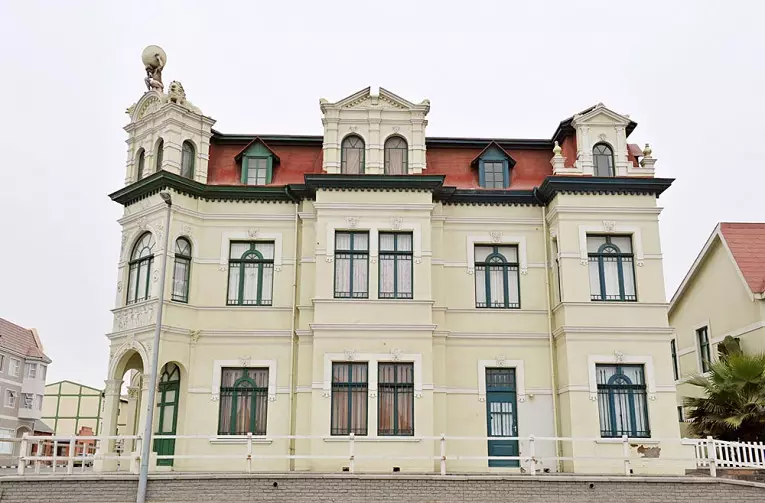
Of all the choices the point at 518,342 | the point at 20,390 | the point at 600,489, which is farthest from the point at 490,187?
the point at 20,390

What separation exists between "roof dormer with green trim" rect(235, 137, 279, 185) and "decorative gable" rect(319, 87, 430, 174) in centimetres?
186

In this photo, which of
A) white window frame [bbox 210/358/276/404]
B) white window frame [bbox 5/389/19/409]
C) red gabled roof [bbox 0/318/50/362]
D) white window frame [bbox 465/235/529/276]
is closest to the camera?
white window frame [bbox 210/358/276/404]

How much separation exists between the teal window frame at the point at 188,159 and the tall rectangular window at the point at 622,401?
1301 centimetres

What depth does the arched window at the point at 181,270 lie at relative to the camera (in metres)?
21.4

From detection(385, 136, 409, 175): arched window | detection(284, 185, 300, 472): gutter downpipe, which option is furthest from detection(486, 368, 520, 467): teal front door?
detection(385, 136, 409, 175): arched window

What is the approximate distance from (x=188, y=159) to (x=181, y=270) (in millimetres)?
3432

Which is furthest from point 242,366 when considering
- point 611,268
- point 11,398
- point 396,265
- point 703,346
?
point 11,398

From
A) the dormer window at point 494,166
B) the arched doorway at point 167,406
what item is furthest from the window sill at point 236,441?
the dormer window at point 494,166

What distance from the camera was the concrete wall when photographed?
17.0 meters

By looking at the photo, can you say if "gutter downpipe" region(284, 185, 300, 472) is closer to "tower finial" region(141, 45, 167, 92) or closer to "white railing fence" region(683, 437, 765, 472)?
"tower finial" region(141, 45, 167, 92)

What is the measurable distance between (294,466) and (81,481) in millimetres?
→ 5551

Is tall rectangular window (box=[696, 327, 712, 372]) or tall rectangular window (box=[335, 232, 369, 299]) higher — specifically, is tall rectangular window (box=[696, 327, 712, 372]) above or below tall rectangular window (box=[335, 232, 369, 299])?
below

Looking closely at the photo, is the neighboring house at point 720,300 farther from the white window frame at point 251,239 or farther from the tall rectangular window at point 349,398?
the white window frame at point 251,239

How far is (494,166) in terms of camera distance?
76.3ft
